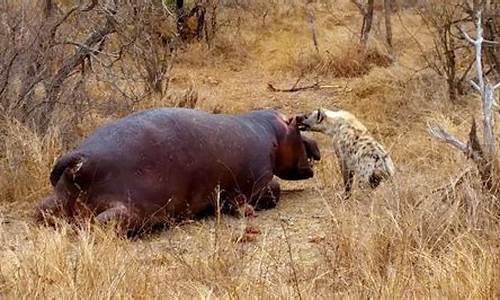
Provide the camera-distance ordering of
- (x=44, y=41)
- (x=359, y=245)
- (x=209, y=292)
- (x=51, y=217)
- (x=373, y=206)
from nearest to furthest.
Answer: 1. (x=209, y=292)
2. (x=359, y=245)
3. (x=373, y=206)
4. (x=51, y=217)
5. (x=44, y=41)

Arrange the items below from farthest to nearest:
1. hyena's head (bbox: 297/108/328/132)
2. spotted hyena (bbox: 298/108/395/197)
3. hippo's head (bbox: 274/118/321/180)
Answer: hyena's head (bbox: 297/108/328/132)
hippo's head (bbox: 274/118/321/180)
spotted hyena (bbox: 298/108/395/197)

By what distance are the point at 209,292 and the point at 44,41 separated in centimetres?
475

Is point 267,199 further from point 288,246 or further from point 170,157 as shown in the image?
point 288,246

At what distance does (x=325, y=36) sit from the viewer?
15898 millimetres

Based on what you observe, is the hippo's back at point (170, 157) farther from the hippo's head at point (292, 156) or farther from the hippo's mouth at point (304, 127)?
the hippo's mouth at point (304, 127)

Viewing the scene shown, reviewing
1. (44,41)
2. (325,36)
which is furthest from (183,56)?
(44,41)

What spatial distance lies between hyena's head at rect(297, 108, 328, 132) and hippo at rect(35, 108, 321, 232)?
1133 mm

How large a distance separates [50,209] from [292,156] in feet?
7.30

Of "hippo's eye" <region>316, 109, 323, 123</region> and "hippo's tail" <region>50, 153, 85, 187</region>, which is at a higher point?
"hippo's tail" <region>50, 153, 85, 187</region>

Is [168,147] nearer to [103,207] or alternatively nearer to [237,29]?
[103,207]

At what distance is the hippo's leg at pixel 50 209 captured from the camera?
5.47 meters

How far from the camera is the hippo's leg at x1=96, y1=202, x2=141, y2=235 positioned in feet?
17.2

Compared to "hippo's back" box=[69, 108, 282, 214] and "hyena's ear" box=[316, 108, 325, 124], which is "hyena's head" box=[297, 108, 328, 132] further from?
"hippo's back" box=[69, 108, 282, 214]

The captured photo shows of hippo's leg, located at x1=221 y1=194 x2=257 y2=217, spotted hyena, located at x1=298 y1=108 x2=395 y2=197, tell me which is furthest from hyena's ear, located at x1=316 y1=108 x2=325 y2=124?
hippo's leg, located at x1=221 y1=194 x2=257 y2=217
